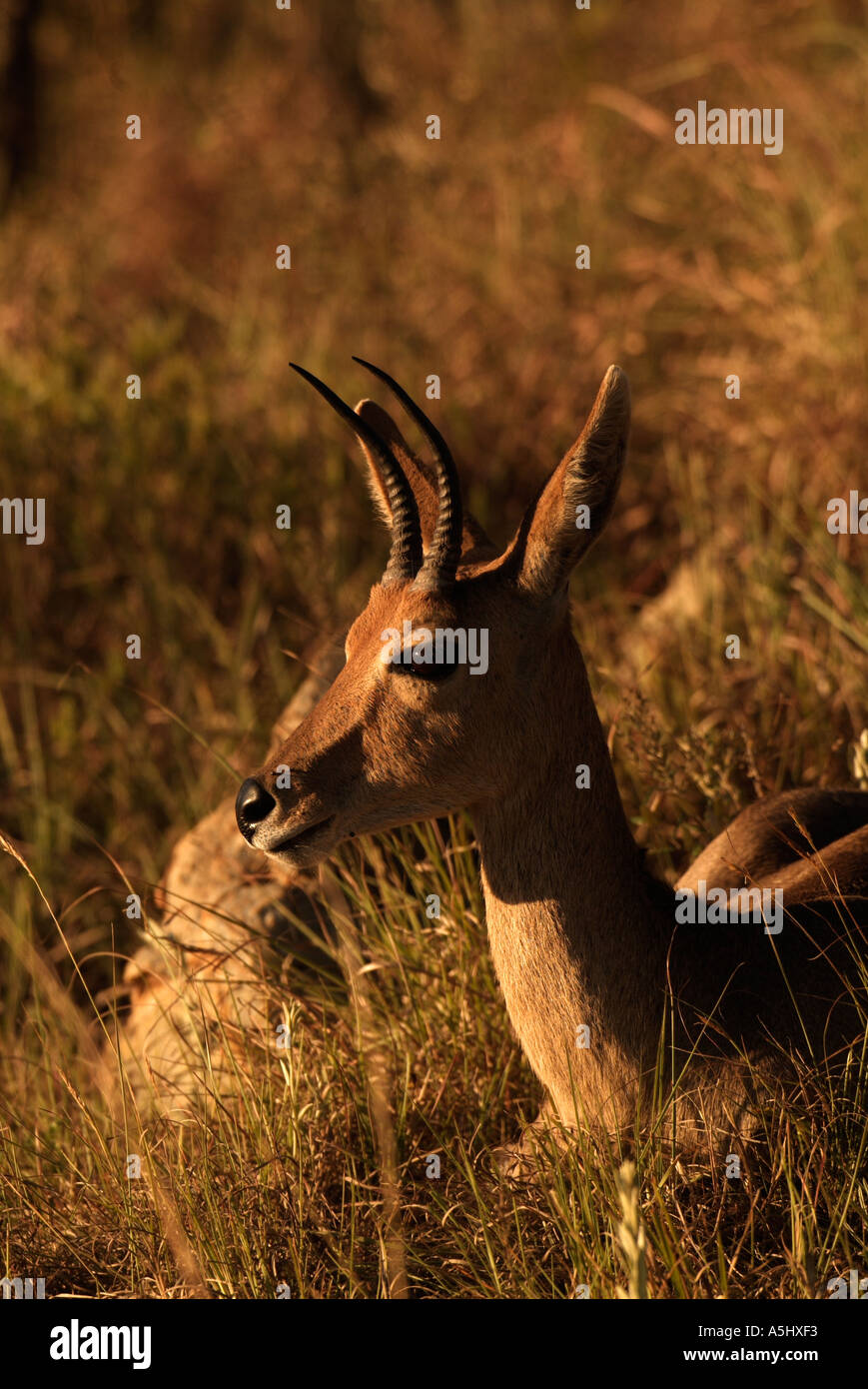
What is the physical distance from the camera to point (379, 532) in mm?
6672

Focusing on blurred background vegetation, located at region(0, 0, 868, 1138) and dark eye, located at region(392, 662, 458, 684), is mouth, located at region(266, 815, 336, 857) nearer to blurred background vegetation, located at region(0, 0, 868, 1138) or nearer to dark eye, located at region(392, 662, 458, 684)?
dark eye, located at region(392, 662, 458, 684)

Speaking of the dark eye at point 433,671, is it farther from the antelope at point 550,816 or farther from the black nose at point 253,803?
the black nose at point 253,803

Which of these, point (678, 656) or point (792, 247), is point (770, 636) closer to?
point (678, 656)

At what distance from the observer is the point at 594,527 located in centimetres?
309

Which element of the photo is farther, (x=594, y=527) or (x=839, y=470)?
(x=839, y=470)

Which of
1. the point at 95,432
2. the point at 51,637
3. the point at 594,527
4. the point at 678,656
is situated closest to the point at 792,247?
the point at 678,656

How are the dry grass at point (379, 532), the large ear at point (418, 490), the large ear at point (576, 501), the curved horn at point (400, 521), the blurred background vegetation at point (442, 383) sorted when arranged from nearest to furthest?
1. the large ear at point (576, 501)
2. the curved horn at point (400, 521)
3. the dry grass at point (379, 532)
4. the large ear at point (418, 490)
5. the blurred background vegetation at point (442, 383)

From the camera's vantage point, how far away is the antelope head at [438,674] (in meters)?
3.03

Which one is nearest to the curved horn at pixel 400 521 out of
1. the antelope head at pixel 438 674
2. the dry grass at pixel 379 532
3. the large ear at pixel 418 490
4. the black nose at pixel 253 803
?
the antelope head at pixel 438 674

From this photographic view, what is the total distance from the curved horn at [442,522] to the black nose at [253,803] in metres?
0.52

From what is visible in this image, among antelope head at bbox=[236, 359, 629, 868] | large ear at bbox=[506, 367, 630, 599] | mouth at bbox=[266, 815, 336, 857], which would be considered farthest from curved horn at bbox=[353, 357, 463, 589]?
mouth at bbox=[266, 815, 336, 857]

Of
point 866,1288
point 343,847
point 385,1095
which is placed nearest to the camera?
point 866,1288

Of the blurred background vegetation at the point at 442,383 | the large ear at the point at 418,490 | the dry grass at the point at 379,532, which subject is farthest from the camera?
the blurred background vegetation at the point at 442,383

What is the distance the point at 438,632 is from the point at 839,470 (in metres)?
3.41
